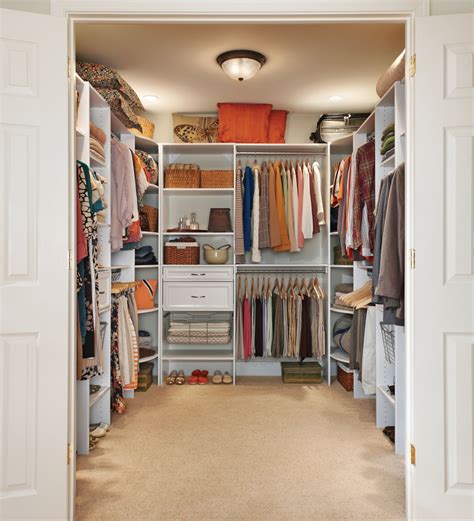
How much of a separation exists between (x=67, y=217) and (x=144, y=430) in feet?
5.85

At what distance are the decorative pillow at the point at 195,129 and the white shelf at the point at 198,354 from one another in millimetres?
1957

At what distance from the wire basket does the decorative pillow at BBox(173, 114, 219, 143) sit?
92.5 inches

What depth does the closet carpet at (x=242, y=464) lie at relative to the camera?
2.13m

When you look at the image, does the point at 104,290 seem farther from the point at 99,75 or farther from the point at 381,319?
the point at 381,319

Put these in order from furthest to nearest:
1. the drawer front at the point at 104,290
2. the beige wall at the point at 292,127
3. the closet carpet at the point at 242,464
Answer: the beige wall at the point at 292,127 → the drawer front at the point at 104,290 → the closet carpet at the point at 242,464

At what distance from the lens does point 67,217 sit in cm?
187

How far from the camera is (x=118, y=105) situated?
3377 mm

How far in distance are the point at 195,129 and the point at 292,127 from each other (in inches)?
37.6

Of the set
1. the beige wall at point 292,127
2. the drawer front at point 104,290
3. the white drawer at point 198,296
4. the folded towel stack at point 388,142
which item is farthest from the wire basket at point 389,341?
the beige wall at point 292,127
